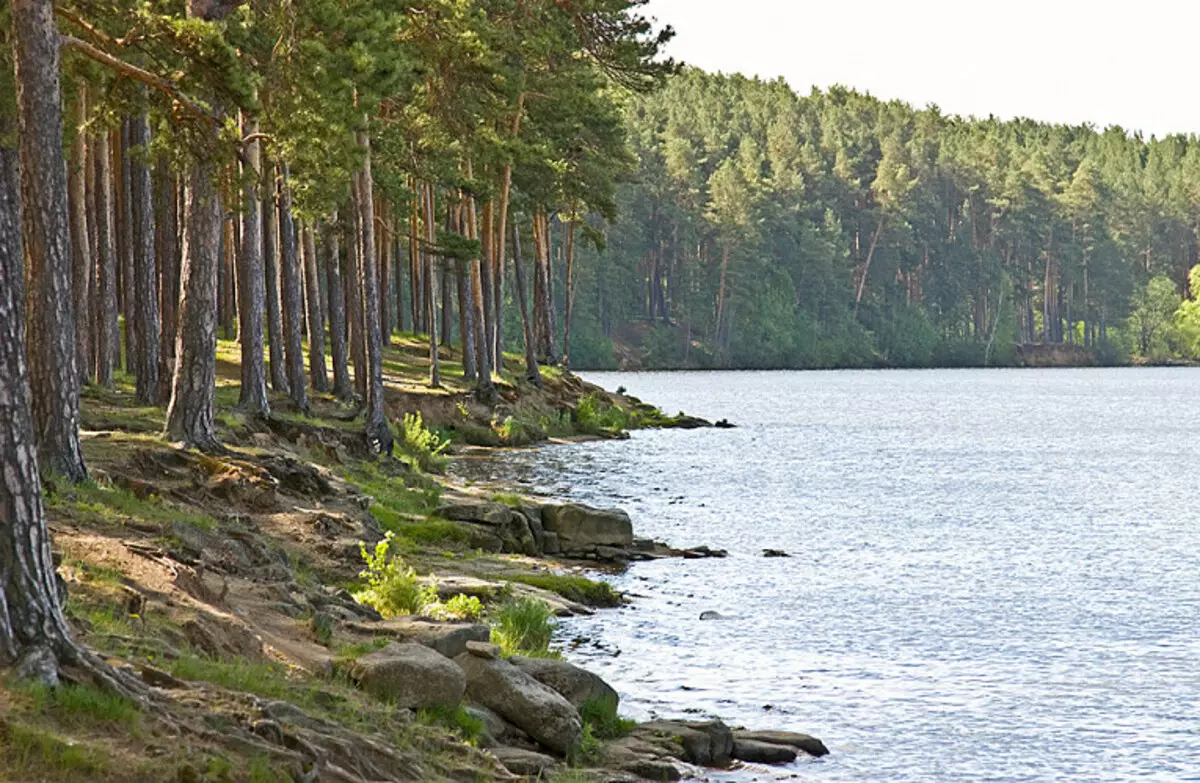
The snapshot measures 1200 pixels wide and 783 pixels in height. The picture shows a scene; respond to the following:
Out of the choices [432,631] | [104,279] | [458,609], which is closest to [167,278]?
[104,279]

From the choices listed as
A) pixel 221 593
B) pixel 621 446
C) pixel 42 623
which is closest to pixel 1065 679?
pixel 221 593

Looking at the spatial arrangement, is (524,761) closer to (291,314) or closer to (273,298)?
(291,314)

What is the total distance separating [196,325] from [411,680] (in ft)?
37.9

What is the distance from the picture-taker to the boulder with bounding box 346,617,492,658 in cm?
1401

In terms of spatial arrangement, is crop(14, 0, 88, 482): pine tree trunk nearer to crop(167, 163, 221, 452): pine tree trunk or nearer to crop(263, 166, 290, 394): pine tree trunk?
crop(167, 163, 221, 452): pine tree trunk

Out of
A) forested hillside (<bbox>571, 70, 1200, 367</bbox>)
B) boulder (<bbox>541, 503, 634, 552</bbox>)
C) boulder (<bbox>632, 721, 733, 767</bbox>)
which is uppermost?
forested hillside (<bbox>571, 70, 1200, 367</bbox>)

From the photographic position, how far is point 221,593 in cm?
1388

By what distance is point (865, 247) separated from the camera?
521 ft

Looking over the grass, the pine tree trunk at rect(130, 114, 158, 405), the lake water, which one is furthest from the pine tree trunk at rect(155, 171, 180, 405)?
the grass

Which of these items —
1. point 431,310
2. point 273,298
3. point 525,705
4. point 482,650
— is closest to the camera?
point 525,705

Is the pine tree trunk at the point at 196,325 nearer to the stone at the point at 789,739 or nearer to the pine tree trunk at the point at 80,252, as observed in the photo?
the pine tree trunk at the point at 80,252

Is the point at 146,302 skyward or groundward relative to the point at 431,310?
groundward

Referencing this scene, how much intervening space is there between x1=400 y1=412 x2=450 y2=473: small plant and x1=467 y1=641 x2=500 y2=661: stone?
72.9ft

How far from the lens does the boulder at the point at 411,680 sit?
12.4m
